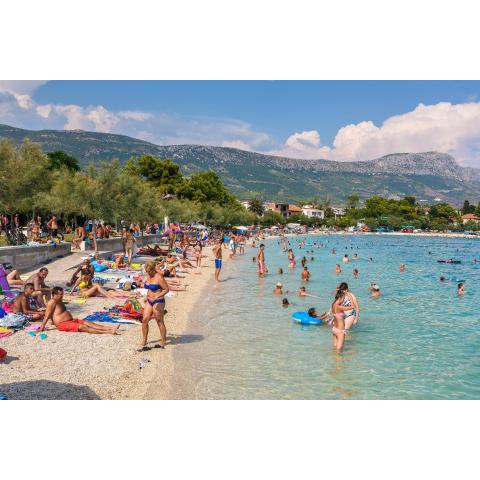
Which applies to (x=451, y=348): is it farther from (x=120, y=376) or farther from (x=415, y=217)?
(x=415, y=217)

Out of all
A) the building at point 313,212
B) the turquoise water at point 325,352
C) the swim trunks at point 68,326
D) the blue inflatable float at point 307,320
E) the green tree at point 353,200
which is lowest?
the turquoise water at point 325,352

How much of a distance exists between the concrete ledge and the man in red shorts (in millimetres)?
6216

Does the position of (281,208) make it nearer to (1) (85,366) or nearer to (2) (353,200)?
(2) (353,200)

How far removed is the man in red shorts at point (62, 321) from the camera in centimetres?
891

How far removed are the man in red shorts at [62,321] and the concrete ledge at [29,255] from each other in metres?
6.22

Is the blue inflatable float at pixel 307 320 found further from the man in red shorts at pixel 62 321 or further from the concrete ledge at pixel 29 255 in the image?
the concrete ledge at pixel 29 255

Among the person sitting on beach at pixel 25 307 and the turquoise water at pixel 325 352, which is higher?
the person sitting on beach at pixel 25 307

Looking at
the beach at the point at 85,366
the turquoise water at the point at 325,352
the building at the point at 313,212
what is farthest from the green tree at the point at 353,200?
the beach at the point at 85,366

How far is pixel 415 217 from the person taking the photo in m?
131

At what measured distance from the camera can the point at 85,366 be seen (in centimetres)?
722

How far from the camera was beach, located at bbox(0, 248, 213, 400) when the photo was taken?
20.6 ft

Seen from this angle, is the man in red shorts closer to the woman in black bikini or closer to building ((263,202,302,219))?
the woman in black bikini

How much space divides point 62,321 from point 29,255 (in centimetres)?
785
